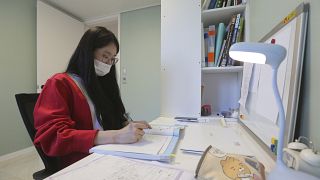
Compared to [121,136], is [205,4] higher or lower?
higher

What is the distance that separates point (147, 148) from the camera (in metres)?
0.60

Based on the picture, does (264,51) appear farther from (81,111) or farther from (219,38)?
(219,38)

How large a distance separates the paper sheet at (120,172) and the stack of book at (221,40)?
990 millimetres

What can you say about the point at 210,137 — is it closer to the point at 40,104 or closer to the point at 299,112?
the point at 299,112

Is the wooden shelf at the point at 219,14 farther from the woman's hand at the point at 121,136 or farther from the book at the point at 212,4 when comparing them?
the woman's hand at the point at 121,136

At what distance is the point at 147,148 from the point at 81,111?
15.5 inches

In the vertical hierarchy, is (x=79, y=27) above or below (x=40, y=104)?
above

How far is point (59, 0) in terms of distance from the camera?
8.14 feet

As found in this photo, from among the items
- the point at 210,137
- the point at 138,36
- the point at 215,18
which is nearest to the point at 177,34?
the point at 215,18

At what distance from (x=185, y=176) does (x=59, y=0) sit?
2.89 m

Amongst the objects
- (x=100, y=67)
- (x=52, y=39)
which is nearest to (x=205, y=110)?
(x=100, y=67)

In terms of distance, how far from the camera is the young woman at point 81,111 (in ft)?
2.20

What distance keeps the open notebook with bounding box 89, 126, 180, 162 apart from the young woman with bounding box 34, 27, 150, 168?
0.14 ft

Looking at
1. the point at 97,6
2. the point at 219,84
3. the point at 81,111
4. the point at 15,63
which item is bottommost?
the point at 81,111
